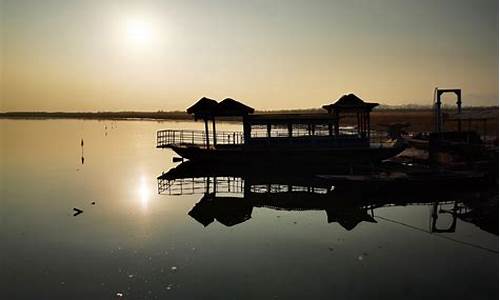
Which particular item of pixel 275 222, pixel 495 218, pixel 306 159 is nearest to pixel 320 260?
pixel 275 222

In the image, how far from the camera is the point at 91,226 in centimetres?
1600

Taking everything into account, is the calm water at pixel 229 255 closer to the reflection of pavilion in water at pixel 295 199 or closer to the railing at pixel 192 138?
the reflection of pavilion in water at pixel 295 199

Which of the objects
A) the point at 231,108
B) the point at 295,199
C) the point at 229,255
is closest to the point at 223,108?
the point at 231,108

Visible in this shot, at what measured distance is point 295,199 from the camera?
2052 centimetres

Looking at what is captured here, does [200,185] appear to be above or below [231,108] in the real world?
below

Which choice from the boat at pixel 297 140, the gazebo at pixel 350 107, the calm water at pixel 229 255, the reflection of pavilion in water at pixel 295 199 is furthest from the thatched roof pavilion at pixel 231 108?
the calm water at pixel 229 255

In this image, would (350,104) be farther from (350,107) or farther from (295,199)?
(295,199)

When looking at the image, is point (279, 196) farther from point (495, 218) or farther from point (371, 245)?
point (495, 218)

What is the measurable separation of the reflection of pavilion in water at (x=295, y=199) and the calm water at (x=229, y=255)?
1.64ft

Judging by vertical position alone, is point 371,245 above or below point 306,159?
below

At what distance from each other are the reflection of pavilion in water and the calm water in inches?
19.7

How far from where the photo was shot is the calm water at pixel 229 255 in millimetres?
10180

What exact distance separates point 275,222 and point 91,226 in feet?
23.7

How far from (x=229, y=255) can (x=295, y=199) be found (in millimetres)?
8424
